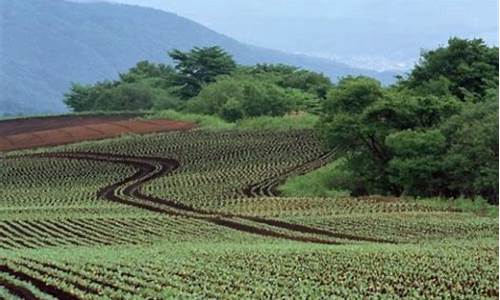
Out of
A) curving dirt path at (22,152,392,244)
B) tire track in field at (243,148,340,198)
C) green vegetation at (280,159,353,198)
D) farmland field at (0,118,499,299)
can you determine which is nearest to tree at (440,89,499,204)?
farmland field at (0,118,499,299)

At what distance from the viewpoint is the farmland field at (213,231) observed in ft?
57.2

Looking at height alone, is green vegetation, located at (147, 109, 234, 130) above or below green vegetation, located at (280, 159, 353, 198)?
above

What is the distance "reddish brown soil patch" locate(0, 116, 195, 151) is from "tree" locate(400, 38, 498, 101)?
2022cm

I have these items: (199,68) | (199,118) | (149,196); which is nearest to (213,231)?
(149,196)

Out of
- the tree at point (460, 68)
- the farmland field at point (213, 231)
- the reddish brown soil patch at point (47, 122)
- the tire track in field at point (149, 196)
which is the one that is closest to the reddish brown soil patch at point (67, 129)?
the reddish brown soil patch at point (47, 122)

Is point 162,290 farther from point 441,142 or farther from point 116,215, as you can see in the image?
point 441,142

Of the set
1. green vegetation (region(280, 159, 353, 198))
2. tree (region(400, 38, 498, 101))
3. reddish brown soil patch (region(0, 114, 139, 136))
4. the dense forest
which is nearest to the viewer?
the dense forest

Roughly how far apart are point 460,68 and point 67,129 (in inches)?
1258

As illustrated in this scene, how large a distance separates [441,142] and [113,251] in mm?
24349

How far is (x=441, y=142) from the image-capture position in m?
43.4

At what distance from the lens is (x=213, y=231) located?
30641mm

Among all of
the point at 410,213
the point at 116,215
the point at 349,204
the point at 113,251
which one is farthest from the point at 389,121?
the point at 113,251

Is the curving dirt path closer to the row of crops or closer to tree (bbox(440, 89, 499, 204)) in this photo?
the row of crops

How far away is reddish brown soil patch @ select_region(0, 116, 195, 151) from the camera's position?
64125 millimetres
